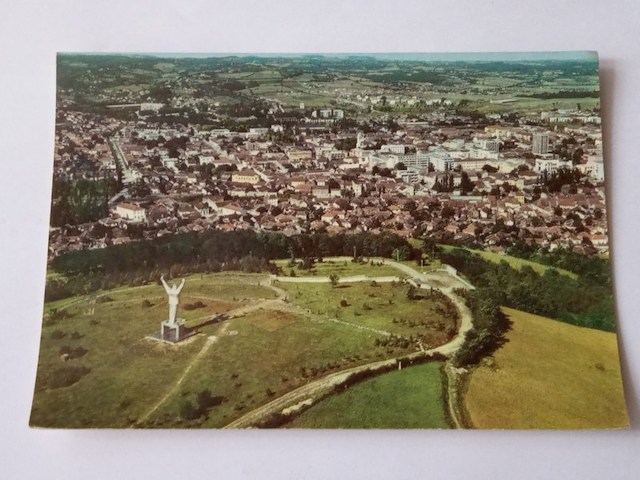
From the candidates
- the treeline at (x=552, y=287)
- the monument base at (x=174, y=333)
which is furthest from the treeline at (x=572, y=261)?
the monument base at (x=174, y=333)

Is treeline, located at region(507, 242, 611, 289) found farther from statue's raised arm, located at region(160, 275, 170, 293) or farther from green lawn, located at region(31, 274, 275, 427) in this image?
statue's raised arm, located at region(160, 275, 170, 293)

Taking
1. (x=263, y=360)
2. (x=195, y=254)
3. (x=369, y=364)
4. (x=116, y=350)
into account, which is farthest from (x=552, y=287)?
(x=116, y=350)

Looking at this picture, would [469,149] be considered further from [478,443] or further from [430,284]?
[478,443]

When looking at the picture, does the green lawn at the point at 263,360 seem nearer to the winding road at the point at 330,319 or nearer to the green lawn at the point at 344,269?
the winding road at the point at 330,319

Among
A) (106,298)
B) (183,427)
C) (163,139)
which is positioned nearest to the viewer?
(183,427)

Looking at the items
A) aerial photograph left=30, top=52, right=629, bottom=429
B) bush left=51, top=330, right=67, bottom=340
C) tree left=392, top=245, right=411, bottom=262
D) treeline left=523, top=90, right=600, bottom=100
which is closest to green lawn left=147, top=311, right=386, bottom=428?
aerial photograph left=30, top=52, right=629, bottom=429
